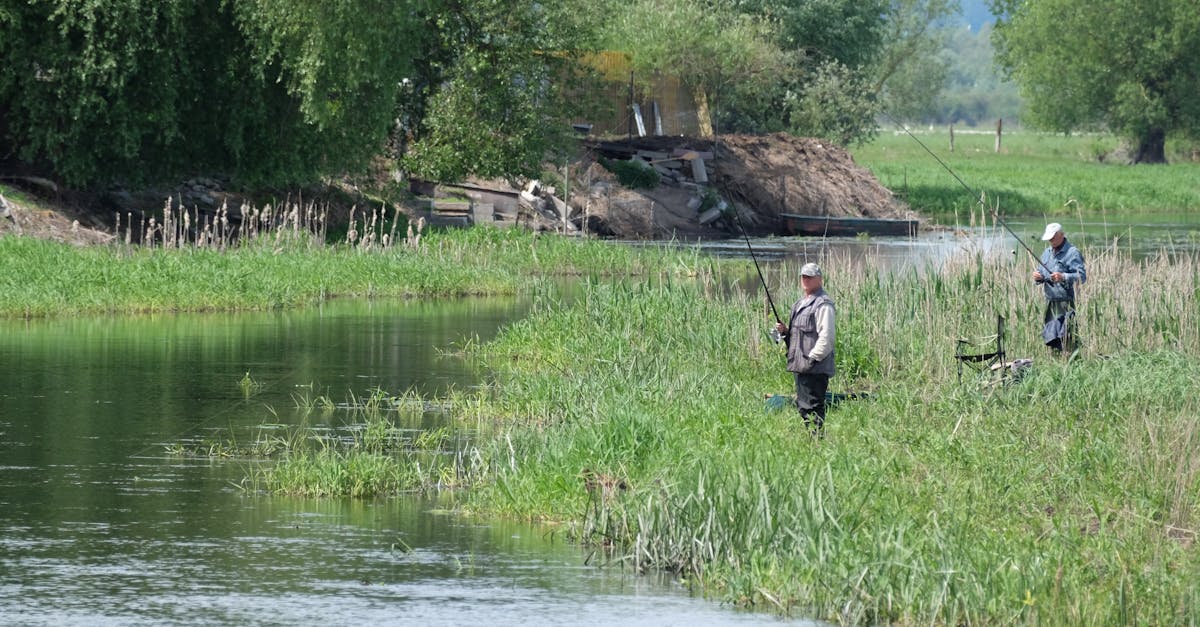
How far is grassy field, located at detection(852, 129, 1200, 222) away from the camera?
2211 inches

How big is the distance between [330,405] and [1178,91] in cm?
6339

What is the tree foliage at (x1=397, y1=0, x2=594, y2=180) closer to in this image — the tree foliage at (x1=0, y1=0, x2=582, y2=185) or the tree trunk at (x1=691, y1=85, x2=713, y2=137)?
the tree foliage at (x1=0, y1=0, x2=582, y2=185)

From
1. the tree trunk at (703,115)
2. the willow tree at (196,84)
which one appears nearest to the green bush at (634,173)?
the tree trunk at (703,115)

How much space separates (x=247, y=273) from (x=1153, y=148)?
60249 millimetres

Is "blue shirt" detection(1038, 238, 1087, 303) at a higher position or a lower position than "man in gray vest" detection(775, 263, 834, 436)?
higher

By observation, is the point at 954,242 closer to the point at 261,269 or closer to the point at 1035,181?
the point at 261,269

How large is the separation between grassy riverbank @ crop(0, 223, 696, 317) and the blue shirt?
27.1 ft

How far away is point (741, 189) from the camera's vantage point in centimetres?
4753

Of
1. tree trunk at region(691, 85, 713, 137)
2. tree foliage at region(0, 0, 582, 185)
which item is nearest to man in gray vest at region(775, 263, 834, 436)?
tree foliage at region(0, 0, 582, 185)

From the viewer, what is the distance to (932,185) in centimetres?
5825

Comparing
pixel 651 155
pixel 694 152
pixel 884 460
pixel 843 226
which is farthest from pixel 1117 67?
pixel 884 460

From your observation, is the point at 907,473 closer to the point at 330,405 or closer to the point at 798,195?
the point at 330,405

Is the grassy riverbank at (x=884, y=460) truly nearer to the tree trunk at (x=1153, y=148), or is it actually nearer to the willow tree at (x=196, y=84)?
the willow tree at (x=196, y=84)

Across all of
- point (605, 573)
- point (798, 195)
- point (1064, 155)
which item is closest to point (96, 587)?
point (605, 573)
